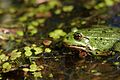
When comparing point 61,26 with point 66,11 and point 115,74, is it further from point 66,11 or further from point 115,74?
point 115,74

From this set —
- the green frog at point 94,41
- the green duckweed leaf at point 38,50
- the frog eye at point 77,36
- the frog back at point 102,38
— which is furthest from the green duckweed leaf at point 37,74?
the frog back at point 102,38

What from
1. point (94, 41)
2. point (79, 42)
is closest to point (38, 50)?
point (79, 42)

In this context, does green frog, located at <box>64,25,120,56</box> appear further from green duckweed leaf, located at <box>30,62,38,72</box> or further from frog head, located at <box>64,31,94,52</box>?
green duckweed leaf, located at <box>30,62,38,72</box>

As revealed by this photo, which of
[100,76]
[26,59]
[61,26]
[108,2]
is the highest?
[108,2]

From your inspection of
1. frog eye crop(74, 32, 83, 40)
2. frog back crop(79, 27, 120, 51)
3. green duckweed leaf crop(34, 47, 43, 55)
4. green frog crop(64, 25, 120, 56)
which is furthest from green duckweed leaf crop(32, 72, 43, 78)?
frog back crop(79, 27, 120, 51)

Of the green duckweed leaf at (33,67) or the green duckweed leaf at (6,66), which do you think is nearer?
the green duckweed leaf at (33,67)

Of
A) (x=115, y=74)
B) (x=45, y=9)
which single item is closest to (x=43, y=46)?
(x=115, y=74)

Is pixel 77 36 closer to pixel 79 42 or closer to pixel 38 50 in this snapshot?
pixel 79 42

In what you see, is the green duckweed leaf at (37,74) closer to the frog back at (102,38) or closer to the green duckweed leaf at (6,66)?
the green duckweed leaf at (6,66)
